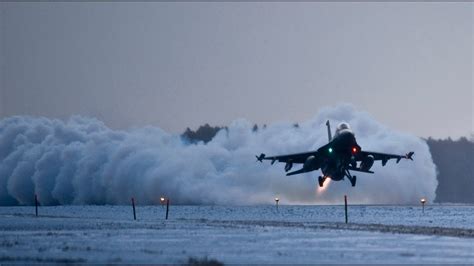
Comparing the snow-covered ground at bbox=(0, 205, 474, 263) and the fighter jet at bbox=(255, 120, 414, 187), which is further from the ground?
the fighter jet at bbox=(255, 120, 414, 187)

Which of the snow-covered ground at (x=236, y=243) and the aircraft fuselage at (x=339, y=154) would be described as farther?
the aircraft fuselage at (x=339, y=154)

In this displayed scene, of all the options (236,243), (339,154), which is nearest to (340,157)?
(339,154)

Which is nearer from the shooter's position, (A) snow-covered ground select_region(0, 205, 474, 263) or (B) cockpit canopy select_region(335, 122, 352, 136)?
(A) snow-covered ground select_region(0, 205, 474, 263)

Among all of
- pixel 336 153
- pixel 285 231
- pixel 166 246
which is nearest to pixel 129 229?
pixel 285 231

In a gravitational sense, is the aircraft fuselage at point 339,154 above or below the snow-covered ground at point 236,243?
above

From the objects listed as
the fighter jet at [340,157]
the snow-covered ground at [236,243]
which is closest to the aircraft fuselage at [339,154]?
the fighter jet at [340,157]

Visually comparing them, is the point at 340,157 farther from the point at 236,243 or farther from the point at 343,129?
the point at 236,243

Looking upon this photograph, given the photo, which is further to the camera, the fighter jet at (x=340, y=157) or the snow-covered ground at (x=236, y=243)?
the fighter jet at (x=340, y=157)

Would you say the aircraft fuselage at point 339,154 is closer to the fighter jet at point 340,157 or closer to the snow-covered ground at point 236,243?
the fighter jet at point 340,157

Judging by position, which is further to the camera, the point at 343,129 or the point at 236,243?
the point at 343,129

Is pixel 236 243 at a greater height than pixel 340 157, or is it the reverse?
pixel 340 157

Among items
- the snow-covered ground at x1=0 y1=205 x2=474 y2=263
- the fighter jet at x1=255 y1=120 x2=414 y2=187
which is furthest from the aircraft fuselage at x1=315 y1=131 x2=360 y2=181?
the snow-covered ground at x1=0 y1=205 x2=474 y2=263

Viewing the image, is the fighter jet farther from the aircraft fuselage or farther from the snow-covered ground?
the snow-covered ground

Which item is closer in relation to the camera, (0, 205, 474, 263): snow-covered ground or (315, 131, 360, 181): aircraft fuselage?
(0, 205, 474, 263): snow-covered ground
